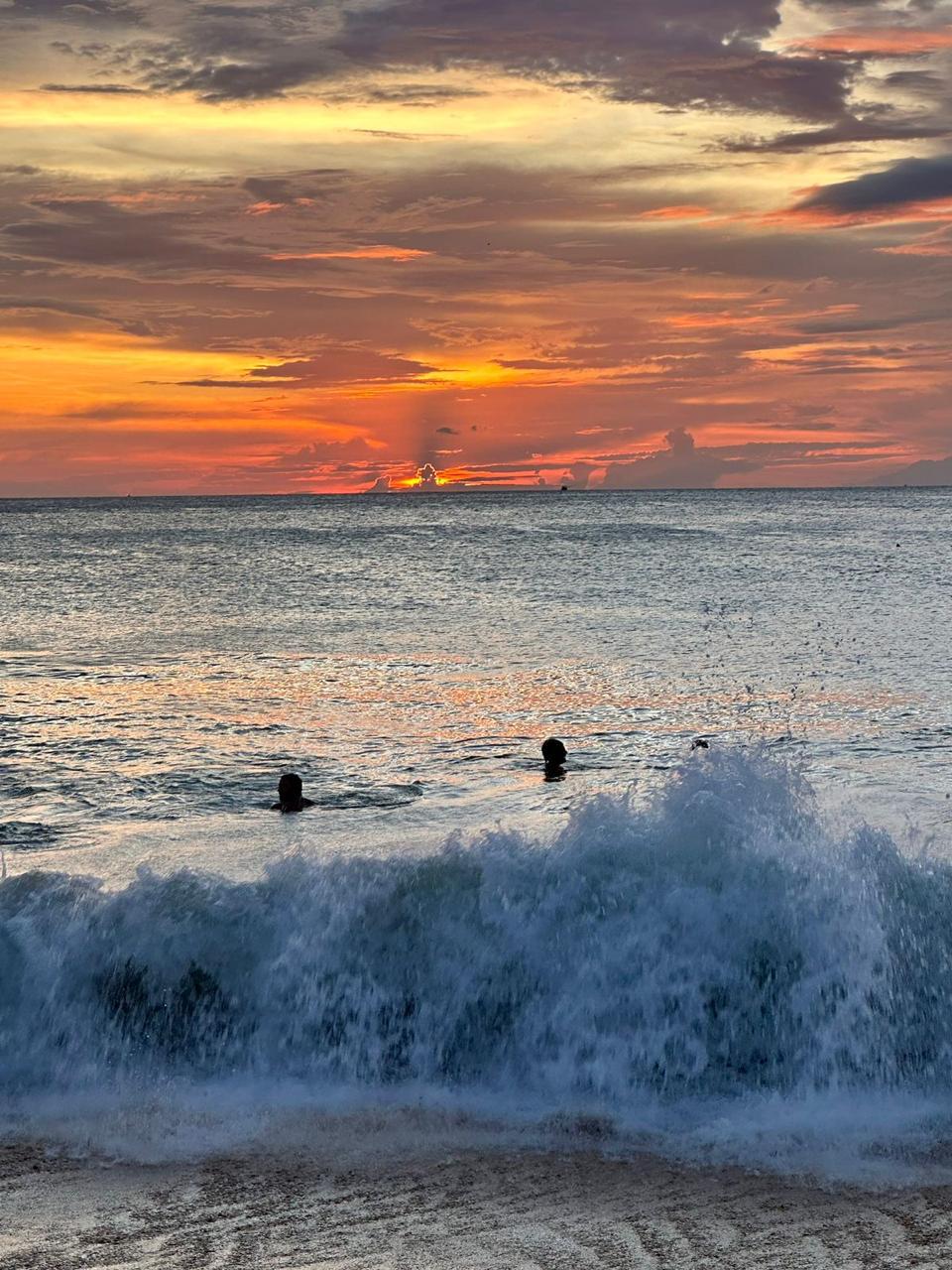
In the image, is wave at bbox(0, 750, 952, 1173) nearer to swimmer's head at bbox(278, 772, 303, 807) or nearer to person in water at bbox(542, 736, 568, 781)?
swimmer's head at bbox(278, 772, 303, 807)

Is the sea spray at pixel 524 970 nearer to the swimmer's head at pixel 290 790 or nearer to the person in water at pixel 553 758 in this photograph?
the swimmer's head at pixel 290 790

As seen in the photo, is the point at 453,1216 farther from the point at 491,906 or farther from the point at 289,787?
the point at 289,787

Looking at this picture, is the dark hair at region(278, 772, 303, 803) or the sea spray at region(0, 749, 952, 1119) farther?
the dark hair at region(278, 772, 303, 803)

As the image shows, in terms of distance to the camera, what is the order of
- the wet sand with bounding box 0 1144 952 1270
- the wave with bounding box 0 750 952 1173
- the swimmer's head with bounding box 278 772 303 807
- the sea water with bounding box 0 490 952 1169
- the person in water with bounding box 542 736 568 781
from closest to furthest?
the wet sand with bounding box 0 1144 952 1270, the sea water with bounding box 0 490 952 1169, the wave with bounding box 0 750 952 1173, the swimmer's head with bounding box 278 772 303 807, the person in water with bounding box 542 736 568 781

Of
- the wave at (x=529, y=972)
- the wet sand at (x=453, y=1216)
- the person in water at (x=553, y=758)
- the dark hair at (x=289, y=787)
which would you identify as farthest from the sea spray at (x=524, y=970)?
the person in water at (x=553, y=758)

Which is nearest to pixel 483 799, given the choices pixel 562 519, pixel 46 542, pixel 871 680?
pixel 871 680

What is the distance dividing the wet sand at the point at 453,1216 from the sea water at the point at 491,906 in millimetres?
617

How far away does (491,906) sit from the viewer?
10.3 meters

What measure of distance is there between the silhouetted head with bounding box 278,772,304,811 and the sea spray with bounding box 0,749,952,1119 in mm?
5039

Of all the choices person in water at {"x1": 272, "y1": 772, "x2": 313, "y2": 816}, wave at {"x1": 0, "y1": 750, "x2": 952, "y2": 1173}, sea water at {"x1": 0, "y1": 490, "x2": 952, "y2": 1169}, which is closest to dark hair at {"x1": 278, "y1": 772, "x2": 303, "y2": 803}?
person in water at {"x1": 272, "y1": 772, "x2": 313, "y2": 816}

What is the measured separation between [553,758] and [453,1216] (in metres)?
10.9

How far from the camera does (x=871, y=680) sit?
26.2 meters

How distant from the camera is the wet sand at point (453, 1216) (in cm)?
670

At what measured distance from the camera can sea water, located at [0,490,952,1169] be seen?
9008mm
